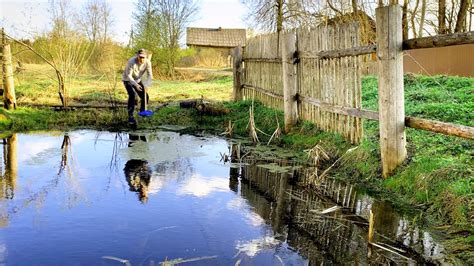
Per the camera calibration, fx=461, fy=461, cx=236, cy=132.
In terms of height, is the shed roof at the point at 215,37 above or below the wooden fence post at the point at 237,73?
above

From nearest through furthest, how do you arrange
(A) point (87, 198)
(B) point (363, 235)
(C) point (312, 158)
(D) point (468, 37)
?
(B) point (363, 235), (D) point (468, 37), (A) point (87, 198), (C) point (312, 158)

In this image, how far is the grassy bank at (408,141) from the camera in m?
4.75

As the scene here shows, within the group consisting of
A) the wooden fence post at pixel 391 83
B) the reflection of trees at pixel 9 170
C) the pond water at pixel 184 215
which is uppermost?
the wooden fence post at pixel 391 83

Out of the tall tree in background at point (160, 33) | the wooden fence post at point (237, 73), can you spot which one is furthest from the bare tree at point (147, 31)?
the wooden fence post at point (237, 73)

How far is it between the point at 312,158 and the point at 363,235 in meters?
3.02

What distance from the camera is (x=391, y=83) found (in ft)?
18.5

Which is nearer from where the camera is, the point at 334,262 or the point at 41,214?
the point at 334,262

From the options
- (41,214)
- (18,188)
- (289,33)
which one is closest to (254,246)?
(41,214)

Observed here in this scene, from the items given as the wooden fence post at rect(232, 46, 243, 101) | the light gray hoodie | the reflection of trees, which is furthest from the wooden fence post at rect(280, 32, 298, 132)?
the reflection of trees

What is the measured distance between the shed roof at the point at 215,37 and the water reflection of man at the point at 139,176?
41.2m

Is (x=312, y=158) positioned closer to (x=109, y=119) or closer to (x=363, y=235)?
(x=363, y=235)

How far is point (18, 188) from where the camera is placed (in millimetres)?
5852

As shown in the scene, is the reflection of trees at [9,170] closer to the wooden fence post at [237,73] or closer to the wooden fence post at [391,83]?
the wooden fence post at [391,83]

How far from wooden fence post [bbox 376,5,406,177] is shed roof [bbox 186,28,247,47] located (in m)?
42.3
